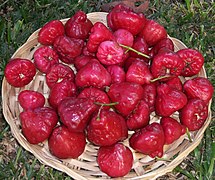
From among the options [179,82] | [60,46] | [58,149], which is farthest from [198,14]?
[58,149]

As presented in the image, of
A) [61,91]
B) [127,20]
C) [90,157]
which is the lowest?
[90,157]

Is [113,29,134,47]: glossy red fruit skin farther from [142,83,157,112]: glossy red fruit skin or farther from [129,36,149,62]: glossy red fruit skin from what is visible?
[142,83,157,112]: glossy red fruit skin

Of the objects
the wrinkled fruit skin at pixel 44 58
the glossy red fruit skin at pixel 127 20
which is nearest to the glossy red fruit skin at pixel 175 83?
the glossy red fruit skin at pixel 127 20

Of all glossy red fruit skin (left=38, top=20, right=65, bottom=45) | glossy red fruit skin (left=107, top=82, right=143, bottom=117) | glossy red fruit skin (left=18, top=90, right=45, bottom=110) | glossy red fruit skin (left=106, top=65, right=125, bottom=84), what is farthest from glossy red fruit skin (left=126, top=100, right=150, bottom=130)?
glossy red fruit skin (left=38, top=20, right=65, bottom=45)

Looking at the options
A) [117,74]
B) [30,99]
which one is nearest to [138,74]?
[117,74]

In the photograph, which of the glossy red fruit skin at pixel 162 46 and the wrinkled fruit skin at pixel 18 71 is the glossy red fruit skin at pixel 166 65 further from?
the wrinkled fruit skin at pixel 18 71

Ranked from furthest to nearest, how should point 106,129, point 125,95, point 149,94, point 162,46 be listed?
point 162,46, point 149,94, point 125,95, point 106,129

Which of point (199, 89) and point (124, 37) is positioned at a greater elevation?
point (124, 37)

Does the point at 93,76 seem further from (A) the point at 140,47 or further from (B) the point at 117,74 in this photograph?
(A) the point at 140,47
